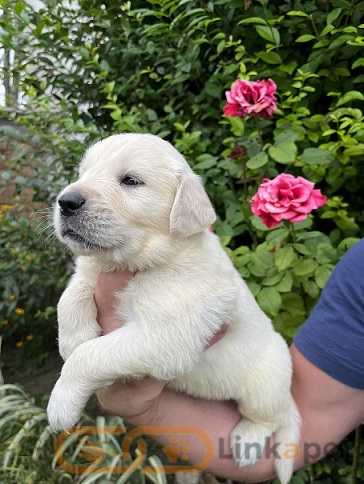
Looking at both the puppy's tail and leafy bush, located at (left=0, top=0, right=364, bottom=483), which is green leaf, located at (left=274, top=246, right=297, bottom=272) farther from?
the puppy's tail

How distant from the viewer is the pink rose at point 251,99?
2090mm

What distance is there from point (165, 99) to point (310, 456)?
2.28m

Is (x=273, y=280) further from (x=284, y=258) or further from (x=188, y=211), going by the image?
(x=188, y=211)

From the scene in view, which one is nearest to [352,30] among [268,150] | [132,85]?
[268,150]

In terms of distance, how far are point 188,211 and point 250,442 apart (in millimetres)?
771

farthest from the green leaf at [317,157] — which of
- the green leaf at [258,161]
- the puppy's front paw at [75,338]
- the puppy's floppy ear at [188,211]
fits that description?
the puppy's front paw at [75,338]

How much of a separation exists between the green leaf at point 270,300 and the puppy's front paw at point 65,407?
920 millimetres

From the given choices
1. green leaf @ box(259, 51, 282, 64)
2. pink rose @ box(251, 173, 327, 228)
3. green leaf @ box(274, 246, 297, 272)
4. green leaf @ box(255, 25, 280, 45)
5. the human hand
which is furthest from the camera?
green leaf @ box(259, 51, 282, 64)

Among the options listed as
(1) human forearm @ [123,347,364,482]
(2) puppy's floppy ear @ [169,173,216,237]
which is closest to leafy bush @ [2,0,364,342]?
(1) human forearm @ [123,347,364,482]

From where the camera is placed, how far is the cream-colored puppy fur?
49.3 inches

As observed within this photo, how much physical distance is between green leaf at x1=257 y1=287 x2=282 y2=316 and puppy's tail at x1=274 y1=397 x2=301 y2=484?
0.43 m

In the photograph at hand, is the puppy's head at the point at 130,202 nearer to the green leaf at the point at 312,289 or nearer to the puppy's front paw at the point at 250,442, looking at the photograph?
the puppy's front paw at the point at 250,442

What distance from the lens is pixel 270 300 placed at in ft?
6.54

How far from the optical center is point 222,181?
A: 2502 millimetres
